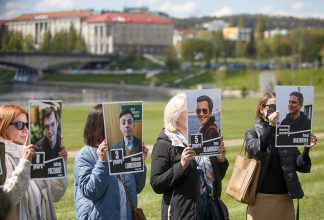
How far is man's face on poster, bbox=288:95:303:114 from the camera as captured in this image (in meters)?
7.14

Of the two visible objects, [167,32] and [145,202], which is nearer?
[145,202]

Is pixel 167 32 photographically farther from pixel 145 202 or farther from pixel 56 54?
pixel 145 202

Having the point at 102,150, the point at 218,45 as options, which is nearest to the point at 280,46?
the point at 218,45

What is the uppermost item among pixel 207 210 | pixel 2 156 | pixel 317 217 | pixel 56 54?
pixel 56 54

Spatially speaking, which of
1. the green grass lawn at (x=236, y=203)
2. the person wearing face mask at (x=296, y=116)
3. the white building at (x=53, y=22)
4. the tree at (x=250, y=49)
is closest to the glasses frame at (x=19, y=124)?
the person wearing face mask at (x=296, y=116)

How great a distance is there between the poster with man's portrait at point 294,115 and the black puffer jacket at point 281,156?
0.18 metres

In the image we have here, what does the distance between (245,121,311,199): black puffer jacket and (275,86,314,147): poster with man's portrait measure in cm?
18

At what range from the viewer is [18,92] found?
6875 centimetres

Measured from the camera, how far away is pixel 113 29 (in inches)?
6516

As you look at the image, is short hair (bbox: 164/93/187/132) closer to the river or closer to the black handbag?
the black handbag

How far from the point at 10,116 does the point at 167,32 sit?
17828cm

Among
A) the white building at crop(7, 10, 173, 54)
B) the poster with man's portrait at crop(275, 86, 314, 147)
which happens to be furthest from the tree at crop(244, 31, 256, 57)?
the poster with man's portrait at crop(275, 86, 314, 147)

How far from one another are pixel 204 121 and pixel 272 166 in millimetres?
1226

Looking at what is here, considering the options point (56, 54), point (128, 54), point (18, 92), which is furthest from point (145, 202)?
point (128, 54)
